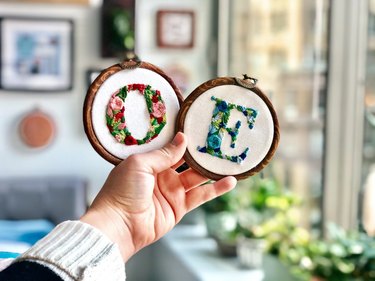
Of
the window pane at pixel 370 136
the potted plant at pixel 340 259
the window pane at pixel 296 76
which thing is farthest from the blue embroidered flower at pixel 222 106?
the window pane at pixel 296 76

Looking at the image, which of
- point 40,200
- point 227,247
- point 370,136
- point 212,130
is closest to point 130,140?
point 212,130

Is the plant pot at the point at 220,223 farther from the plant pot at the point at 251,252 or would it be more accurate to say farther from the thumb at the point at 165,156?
the thumb at the point at 165,156

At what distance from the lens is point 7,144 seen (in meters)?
4.19

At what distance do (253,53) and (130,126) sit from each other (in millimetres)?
2947

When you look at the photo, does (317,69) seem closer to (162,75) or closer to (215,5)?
(215,5)

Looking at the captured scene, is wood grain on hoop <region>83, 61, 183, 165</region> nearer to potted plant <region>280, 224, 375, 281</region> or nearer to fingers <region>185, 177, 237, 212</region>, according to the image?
fingers <region>185, 177, 237, 212</region>

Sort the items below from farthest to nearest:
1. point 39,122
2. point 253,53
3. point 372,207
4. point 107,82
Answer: point 39,122 → point 253,53 → point 372,207 → point 107,82

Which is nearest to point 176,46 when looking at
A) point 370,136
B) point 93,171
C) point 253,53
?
point 253,53

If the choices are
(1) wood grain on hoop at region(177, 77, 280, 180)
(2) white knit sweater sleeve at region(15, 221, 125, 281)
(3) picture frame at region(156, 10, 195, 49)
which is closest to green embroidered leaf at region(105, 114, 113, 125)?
(1) wood grain on hoop at region(177, 77, 280, 180)

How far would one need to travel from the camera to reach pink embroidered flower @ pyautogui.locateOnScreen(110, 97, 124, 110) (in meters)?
1.02

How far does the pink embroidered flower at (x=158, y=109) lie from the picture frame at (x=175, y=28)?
11.0 ft

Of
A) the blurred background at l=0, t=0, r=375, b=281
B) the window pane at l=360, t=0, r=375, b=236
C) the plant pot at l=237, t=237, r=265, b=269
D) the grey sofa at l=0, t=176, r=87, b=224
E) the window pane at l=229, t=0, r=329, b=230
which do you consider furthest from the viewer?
the grey sofa at l=0, t=176, r=87, b=224

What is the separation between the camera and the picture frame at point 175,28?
14.1ft

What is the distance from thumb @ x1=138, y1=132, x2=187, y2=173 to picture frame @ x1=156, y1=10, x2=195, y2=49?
342cm
